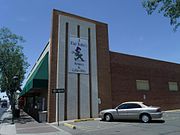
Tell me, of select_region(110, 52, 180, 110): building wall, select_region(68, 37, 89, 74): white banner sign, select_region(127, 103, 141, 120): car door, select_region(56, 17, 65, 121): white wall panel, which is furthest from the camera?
select_region(110, 52, 180, 110): building wall

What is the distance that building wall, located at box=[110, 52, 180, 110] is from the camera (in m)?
25.1

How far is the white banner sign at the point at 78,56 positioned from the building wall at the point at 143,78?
3.69 meters

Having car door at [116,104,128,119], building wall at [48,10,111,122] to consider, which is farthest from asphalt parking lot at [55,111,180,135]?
building wall at [48,10,111,122]

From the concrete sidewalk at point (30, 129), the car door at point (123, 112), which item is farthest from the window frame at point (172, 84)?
the concrete sidewalk at point (30, 129)

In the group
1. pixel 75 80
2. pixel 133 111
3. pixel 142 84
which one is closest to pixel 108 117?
pixel 133 111

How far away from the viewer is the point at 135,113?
56.8ft

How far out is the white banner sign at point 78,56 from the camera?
21852 millimetres

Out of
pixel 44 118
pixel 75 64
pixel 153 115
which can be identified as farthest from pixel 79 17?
pixel 153 115

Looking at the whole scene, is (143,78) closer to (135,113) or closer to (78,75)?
(78,75)

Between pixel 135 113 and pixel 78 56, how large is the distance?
27.6 feet

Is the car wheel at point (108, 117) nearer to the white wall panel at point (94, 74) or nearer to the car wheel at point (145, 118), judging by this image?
the car wheel at point (145, 118)

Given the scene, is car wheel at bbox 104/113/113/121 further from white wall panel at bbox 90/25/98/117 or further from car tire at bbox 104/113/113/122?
white wall panel at bbox 90/25/98/117

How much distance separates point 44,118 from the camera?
20391mm

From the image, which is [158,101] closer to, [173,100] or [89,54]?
[173,100]
